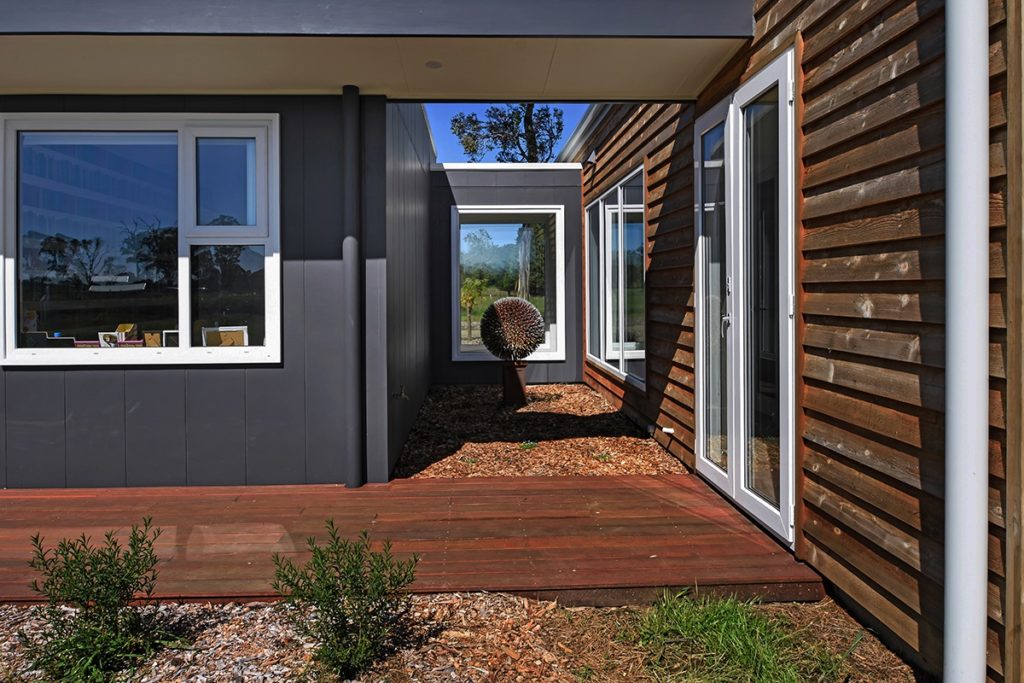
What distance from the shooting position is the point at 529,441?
18.1 ft

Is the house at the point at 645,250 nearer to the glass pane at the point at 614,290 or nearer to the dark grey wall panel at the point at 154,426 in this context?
the dark grey wall panel at the point at 154,426

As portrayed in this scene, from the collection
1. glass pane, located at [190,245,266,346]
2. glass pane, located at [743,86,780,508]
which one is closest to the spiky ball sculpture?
glass pane, located at [190,245,266,346]

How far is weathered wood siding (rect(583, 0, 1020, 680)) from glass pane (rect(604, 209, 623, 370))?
143 inches

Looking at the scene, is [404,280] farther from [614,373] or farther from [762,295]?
[762,295]

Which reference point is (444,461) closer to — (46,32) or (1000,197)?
(46,32)

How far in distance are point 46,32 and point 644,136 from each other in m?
4.00

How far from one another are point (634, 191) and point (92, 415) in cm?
444

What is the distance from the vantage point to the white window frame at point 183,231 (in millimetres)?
3996

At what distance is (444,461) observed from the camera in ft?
15.9

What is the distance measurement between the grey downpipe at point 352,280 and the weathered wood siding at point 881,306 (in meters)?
2.24

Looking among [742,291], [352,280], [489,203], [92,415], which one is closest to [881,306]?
[742,291]

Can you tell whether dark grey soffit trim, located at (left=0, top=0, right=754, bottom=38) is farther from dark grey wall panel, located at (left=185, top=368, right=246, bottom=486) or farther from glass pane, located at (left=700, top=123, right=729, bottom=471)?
dark grey wall panel, located at (left=185, top=368, right=246, bottom=486)

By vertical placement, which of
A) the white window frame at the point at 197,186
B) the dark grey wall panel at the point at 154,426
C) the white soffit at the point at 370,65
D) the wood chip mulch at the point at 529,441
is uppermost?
the white soffit at the point at 370,65

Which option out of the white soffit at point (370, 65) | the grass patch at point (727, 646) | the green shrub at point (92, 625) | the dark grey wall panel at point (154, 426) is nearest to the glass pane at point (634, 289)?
the white soffit at point (370, 65)
